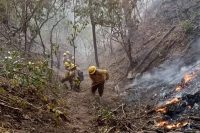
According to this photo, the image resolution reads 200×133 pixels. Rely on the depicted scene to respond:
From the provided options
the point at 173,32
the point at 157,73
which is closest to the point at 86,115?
the point at 157,73

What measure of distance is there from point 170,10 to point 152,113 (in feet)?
46.1

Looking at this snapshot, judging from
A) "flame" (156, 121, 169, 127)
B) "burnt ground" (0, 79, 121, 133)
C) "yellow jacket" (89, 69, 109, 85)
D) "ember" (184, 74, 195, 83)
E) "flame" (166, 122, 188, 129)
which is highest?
"yellow jacket" (89, 69, 109, 85)

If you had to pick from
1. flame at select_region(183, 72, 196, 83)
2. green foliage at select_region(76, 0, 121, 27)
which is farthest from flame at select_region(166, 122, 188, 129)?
green foliage at select_region(76, 0, 121, 27)

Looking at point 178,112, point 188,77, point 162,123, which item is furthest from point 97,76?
point 162,123

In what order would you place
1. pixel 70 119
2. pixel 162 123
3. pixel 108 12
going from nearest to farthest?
1. pixel 162 123
2. pixel 70 119
3. pixel 108 12

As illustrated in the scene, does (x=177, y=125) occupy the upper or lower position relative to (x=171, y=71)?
lower

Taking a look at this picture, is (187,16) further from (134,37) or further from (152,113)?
(152,113)

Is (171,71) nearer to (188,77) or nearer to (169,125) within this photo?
(188,77)

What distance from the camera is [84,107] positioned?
1235cm

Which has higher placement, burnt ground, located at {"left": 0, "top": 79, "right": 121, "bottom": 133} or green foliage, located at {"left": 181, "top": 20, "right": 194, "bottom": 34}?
green foliage, located at {"left": 181, "top": 20, "right": 194, "bottom": 34}

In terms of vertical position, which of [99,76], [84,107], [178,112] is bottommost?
[178,112]

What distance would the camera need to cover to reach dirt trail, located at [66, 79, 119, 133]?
9.47 metres

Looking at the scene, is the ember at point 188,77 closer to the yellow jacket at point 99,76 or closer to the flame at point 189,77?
the flame at point 189,77

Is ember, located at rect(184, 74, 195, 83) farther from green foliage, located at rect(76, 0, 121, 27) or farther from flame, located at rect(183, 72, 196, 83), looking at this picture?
green foliage, located at rect(76, 0, 121, 27)
